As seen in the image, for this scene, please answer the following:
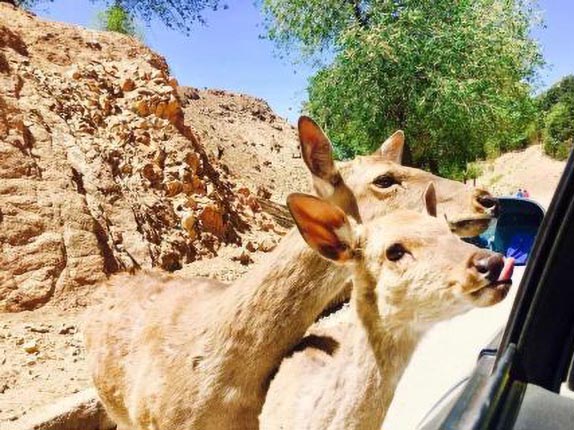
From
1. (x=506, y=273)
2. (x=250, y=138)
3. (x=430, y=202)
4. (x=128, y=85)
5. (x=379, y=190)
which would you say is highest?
(x=250, y=138)

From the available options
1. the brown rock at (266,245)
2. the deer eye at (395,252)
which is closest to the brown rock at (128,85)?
the brown rock at (266,245)

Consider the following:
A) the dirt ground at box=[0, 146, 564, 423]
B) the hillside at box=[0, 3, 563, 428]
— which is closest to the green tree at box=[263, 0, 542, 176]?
the hillside at box=[0, 3, 563, 428]

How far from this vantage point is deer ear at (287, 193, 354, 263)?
10.5ft

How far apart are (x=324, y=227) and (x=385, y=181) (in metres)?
1.70

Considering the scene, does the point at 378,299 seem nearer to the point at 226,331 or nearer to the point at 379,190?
the point at 226,331

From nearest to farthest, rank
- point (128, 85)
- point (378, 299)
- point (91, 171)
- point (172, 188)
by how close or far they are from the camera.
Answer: point (378, 299)
point (91, 171)
point (172, 188)
point (128, 85)

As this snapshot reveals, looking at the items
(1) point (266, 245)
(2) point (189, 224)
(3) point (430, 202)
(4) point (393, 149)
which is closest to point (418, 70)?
(1) point (266, 245)

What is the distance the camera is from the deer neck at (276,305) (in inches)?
150

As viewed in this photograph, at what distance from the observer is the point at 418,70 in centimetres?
1580

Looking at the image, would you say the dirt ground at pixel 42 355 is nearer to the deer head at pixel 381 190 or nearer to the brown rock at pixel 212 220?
the deer head at pixel 381 190

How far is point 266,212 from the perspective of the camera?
55.1 ft

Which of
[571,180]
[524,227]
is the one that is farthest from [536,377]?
[524,227]

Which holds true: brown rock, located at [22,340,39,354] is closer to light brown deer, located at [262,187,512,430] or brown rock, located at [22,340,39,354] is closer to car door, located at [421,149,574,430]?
light brown deer, located at [262,187,512,430]

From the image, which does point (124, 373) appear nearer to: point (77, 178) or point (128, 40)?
point (77, 178)
